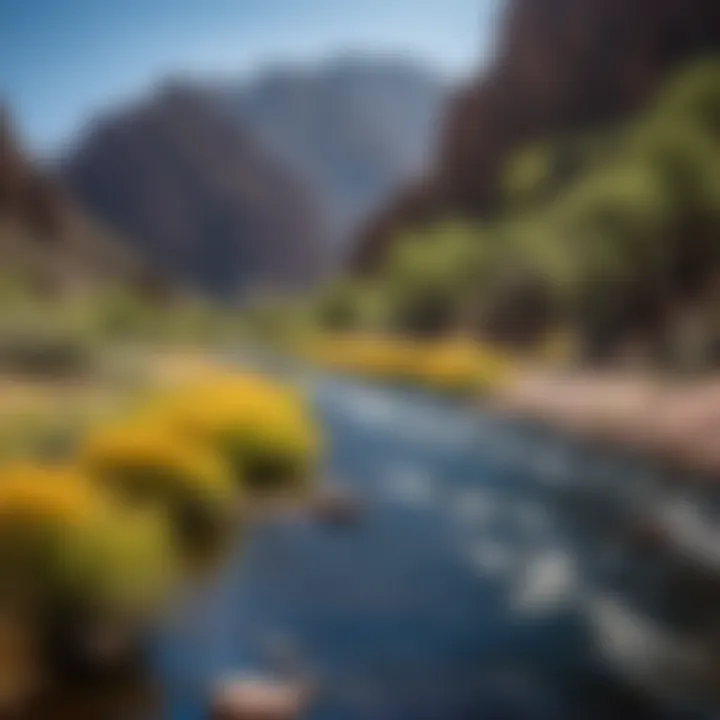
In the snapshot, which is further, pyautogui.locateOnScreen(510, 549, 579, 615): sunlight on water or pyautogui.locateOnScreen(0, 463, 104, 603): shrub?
pyautogui.locateOnScreen(510, 549, 579, 615): sunlight on water

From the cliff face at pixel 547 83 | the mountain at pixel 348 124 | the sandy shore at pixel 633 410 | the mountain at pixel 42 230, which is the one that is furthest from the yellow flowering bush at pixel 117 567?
the sandy shore at pixel 633 410

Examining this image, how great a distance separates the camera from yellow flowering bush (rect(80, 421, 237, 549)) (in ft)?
11.1

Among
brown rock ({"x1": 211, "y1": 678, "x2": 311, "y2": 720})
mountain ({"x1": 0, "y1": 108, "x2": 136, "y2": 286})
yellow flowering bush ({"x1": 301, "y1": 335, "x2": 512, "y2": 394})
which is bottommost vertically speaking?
brown rock ({"x1": 211, "y1": 678, "x2": 311, "y2": 720})

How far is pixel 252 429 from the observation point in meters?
3.97

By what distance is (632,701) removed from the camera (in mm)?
3000

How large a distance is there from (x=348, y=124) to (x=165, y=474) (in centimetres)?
176

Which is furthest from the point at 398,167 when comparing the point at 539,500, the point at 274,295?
the point at 539,500

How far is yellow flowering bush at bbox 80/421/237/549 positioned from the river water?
200mm

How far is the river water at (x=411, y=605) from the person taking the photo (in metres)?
2.95

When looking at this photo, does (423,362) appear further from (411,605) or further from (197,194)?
(411,605)

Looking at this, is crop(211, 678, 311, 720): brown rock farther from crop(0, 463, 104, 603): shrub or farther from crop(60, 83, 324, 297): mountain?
crop(60, 83, 324, 297): mountain

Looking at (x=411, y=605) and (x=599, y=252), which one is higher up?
(x=599, y=252)

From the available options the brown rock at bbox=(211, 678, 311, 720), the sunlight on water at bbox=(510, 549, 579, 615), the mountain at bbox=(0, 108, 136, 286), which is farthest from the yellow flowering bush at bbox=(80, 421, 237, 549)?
the sunlight on water at bbox=(510, 549, 579, 615)

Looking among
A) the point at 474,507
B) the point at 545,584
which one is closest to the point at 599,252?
the point at 474,507
